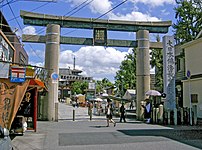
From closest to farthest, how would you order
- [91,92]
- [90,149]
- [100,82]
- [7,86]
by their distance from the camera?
[90,149] → [7,86] → [91,92] → [100,82]

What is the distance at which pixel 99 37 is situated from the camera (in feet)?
73.0

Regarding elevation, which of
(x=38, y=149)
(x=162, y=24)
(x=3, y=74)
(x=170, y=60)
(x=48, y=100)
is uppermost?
(x=162, y=24)

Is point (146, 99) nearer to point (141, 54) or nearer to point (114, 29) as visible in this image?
point (141, 54)

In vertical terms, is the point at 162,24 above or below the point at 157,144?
above

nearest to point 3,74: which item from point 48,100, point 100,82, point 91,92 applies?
point 48,100

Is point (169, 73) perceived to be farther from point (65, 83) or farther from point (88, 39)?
point (65, 83)

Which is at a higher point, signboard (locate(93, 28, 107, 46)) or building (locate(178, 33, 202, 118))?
signboard (locate(93, 28, 107, 46))

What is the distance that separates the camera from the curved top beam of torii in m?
21.5

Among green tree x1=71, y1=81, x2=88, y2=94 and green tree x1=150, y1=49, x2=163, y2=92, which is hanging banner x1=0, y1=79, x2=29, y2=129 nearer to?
green tree x1=150, y1=49, x2=163, y2=92

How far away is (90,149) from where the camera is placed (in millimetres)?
9875

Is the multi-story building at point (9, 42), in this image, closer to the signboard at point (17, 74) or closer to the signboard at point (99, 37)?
the signboard at point (17, 74)

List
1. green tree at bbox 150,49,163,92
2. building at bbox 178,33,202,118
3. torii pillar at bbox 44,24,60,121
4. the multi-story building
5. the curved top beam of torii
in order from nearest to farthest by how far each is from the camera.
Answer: the multi-story building → torii pillar at bbox 44,24,60,121 → building at bbox 178,33,202,118 → the curved top beam of torii → green tree at bbox 150,49,163,92

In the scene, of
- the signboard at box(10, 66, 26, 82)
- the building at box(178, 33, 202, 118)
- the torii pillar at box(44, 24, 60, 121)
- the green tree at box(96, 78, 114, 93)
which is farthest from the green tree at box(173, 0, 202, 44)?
the green tree at box(96, 78, 114, 93)

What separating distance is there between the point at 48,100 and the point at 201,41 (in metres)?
13.5
